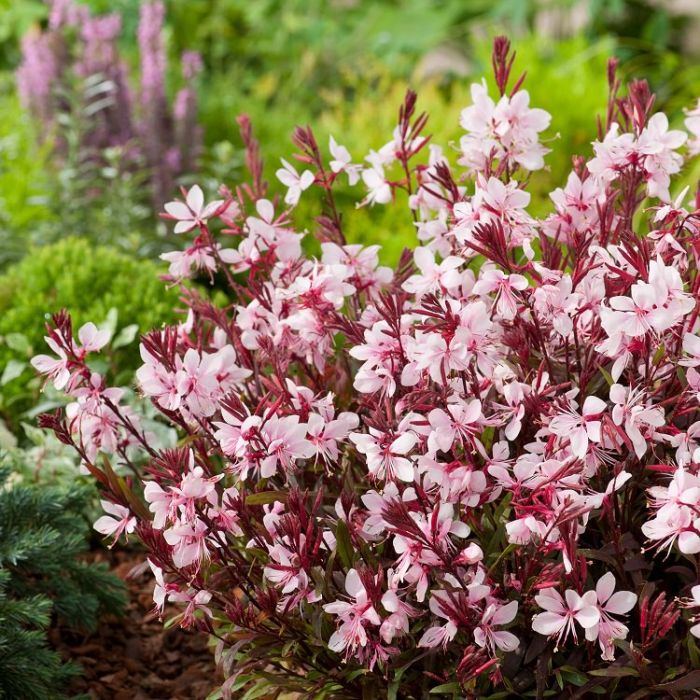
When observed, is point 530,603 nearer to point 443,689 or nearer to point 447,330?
point 443,689

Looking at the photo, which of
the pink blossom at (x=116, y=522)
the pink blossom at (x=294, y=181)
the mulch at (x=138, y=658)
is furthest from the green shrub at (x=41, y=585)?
the pink blossom at (x=294, y=181)

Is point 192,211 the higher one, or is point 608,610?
point 192,211

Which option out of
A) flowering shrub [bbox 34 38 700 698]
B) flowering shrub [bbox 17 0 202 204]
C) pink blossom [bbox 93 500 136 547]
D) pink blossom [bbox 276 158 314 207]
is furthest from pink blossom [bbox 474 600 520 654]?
flowering shrub [bbox 17 0 202 204]

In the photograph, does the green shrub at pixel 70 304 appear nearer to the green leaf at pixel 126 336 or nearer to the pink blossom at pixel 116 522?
the green leaf at pixel 126 336

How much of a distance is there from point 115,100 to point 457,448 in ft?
10.6

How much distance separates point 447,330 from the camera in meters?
1.48

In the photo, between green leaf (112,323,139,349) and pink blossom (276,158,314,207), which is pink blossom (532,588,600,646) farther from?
green leaf (112,323,139,349)

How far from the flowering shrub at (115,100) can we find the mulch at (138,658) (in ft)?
7.60

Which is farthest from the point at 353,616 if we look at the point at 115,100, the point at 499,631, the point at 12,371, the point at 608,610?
the point at 115,100

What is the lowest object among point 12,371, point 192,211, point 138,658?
point 138,658

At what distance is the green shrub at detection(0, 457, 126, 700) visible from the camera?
1939 mm

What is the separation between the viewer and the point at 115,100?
4520mm

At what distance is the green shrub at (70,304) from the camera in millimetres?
2889

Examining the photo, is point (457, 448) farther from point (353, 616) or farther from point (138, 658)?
point (138, 658)
